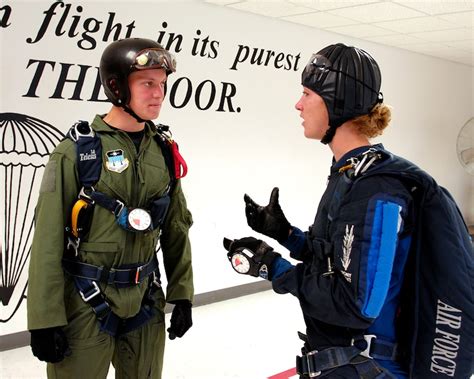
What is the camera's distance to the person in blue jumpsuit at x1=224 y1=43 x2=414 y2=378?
1.32 metres

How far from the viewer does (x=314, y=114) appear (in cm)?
160

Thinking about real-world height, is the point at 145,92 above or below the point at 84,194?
above

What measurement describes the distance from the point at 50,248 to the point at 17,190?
1.78 meters

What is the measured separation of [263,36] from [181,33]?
97cm

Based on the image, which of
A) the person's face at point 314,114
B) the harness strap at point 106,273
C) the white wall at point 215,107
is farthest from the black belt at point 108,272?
the white wall at point 215,107

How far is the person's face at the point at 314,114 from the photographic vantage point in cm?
159

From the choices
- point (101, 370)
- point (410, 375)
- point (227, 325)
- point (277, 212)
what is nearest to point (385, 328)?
point (410, 375)

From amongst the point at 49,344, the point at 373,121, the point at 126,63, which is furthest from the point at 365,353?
the point at 126,63

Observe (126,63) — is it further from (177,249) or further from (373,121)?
(373,121)

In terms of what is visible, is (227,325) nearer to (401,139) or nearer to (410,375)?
(410,375)

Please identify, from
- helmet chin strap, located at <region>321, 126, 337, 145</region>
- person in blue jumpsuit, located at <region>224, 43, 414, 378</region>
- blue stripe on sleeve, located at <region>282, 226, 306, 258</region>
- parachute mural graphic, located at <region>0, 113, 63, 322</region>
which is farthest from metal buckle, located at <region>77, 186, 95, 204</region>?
parachute mural graphic, located at <region>0, 113, 63, 322</region>

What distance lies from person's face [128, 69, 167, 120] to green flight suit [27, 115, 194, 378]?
0.11 meters

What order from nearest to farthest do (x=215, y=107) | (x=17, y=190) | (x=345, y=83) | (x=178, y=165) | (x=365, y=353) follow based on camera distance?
1. (x=365, y=353)
2. (x=345, y=83)
3. (x=178, y=165)
4. (x=17, y=190)
5. (x=215, y=107)

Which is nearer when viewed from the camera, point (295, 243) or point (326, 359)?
point (326, 359)
